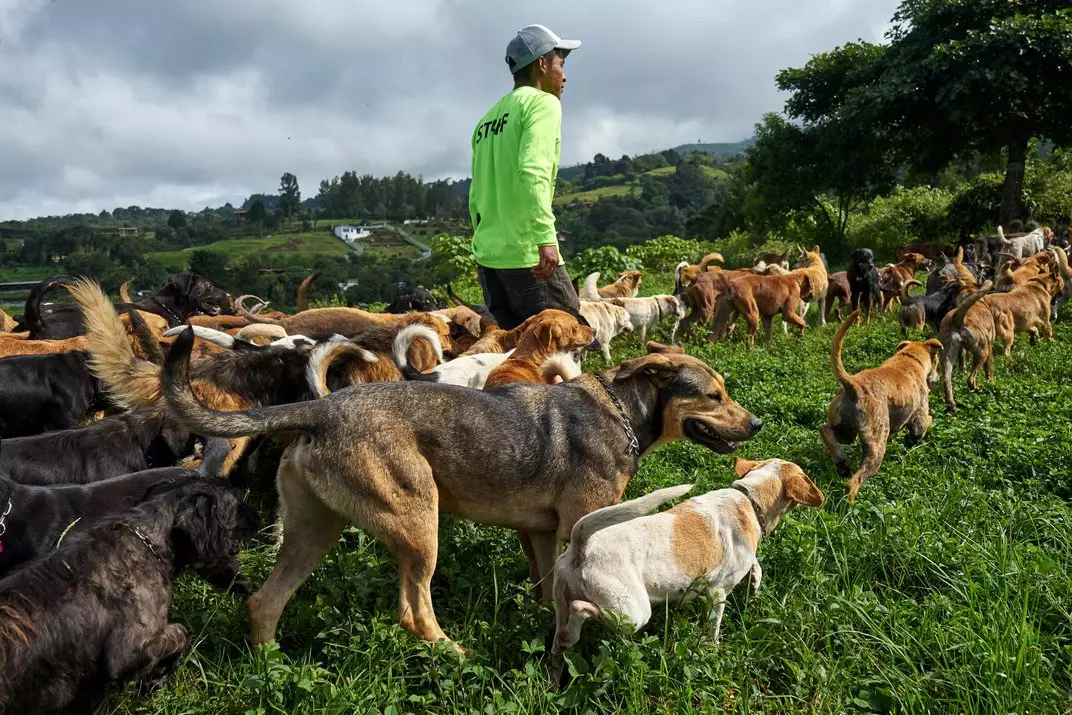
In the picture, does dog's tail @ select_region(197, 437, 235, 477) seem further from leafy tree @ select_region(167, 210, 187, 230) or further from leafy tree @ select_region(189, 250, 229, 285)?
leafy tree @ select_region(167, 210, 187, 230)

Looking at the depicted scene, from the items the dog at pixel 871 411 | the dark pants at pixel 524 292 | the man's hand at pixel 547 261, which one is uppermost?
the man's hand at pixel 547 261

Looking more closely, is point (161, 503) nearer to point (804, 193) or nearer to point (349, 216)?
point (804, 193)

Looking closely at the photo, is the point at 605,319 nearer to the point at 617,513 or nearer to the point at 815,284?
the point at 815,284

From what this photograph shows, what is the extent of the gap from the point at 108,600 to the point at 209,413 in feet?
2.86

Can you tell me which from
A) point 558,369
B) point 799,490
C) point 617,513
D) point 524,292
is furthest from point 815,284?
point 617,513

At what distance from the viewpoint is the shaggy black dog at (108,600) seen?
2924 mm

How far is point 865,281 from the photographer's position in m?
13.8

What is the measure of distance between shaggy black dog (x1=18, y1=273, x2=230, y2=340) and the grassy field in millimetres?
4781

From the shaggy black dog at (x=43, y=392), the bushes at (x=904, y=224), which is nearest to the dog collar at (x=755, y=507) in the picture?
the shaggy black dog at (x=43, y=392)

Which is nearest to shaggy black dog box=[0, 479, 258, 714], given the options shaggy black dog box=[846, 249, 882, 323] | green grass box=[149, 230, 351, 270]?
shaggy black dog box=[846, 249, 882, 323]

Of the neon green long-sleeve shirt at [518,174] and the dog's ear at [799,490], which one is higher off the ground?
the neon green long-sleeve shirt at [518,174]

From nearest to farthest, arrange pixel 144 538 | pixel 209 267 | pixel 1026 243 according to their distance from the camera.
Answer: pixel 144 538 < pixel 1026 243 < pixel 209 267

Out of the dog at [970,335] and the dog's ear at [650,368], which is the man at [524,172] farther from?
the dog at [970,335]

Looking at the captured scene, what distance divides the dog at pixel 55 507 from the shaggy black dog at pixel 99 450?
401mm
